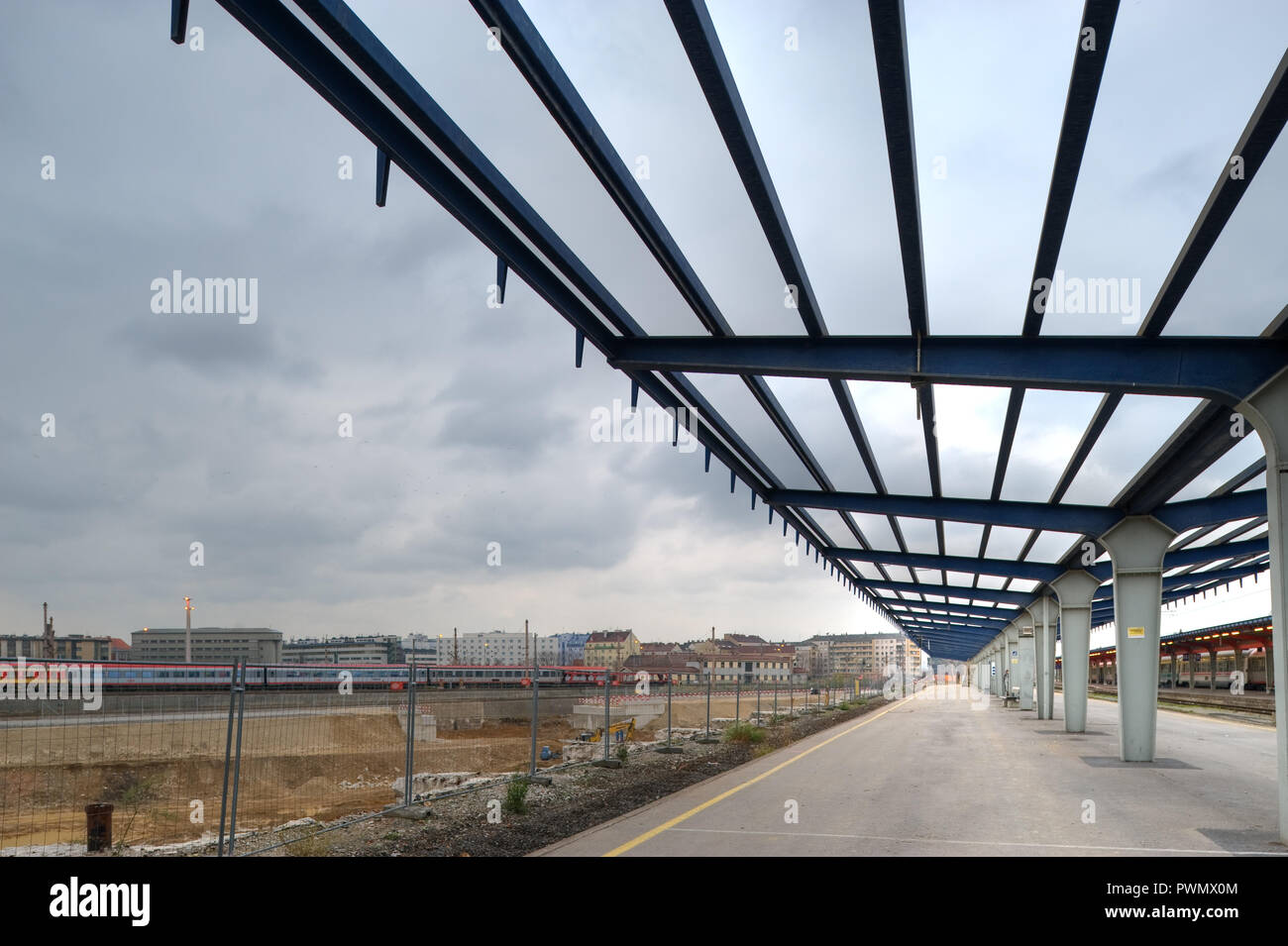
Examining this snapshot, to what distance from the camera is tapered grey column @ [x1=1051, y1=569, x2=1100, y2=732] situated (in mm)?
26375

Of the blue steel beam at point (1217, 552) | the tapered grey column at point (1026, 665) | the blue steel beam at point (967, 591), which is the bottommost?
the tapered grey column at point (1026, 665)

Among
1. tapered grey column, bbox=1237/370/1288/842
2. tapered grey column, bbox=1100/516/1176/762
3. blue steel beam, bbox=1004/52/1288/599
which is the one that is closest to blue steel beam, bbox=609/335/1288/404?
tapered grey column, bbox=1237/370/1288/842

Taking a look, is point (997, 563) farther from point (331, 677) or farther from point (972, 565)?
point (331, 677)

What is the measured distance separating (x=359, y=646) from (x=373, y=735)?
143 metres

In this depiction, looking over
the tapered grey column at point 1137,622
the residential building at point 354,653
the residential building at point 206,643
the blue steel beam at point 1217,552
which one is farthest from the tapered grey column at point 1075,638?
the residential building at point 354,653

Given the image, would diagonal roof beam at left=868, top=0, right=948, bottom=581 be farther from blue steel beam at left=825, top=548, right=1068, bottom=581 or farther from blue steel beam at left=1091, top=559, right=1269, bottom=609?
blue steel beam at left=1091, top=559, right=1269, bottom=609

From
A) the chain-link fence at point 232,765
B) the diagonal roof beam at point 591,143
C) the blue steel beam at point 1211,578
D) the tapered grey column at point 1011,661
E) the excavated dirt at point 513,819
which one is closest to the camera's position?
the diagonal roof beam at point 591,143

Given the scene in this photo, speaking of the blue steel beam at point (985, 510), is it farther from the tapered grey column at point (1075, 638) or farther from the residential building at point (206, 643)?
the residential building at point (206, 643)

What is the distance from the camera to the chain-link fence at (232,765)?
11.4 meters

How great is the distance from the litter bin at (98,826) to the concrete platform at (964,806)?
5.82 meters

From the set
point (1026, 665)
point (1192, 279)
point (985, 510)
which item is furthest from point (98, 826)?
point (1026, 665)
